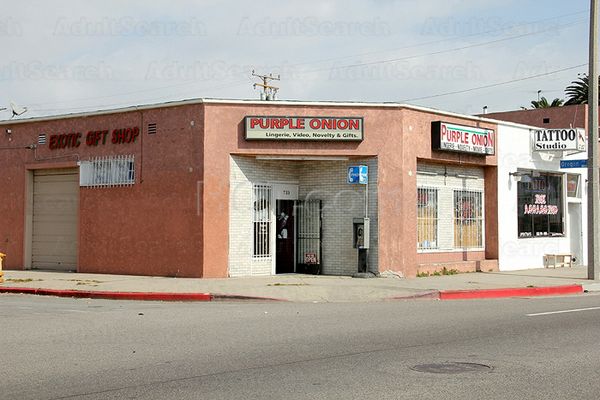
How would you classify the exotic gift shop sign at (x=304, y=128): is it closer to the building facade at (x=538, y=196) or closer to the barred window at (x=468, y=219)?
the barred window at (x=468, y=219)

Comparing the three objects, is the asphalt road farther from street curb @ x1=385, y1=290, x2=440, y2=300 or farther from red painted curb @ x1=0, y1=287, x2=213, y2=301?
street curb @ x1=385, y1=290, x2=440, y2=300

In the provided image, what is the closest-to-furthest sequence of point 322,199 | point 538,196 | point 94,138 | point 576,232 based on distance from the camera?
point 322,199, point 94,138, point 538,196, point 576,232

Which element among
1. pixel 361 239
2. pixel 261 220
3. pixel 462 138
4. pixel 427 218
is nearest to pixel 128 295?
pixel 261 220

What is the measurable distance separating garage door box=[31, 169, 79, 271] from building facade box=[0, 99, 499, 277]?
0.21 feet

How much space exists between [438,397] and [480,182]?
19295 millimetres

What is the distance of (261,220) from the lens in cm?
2258

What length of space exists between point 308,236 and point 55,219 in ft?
28.8

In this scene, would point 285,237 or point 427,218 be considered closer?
point 285,237

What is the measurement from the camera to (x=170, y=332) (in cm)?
1198

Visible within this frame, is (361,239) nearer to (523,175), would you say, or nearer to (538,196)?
(523,175)

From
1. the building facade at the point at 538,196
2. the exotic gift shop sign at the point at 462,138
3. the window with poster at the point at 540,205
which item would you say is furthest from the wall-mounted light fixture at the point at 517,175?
the exotic gift shop sign at the point at 462,138

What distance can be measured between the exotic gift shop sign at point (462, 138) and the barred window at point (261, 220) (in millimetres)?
5363

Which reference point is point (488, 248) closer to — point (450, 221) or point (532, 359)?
point (450, 221)

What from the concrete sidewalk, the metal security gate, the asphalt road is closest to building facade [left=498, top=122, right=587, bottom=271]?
the concrete sidewalk
